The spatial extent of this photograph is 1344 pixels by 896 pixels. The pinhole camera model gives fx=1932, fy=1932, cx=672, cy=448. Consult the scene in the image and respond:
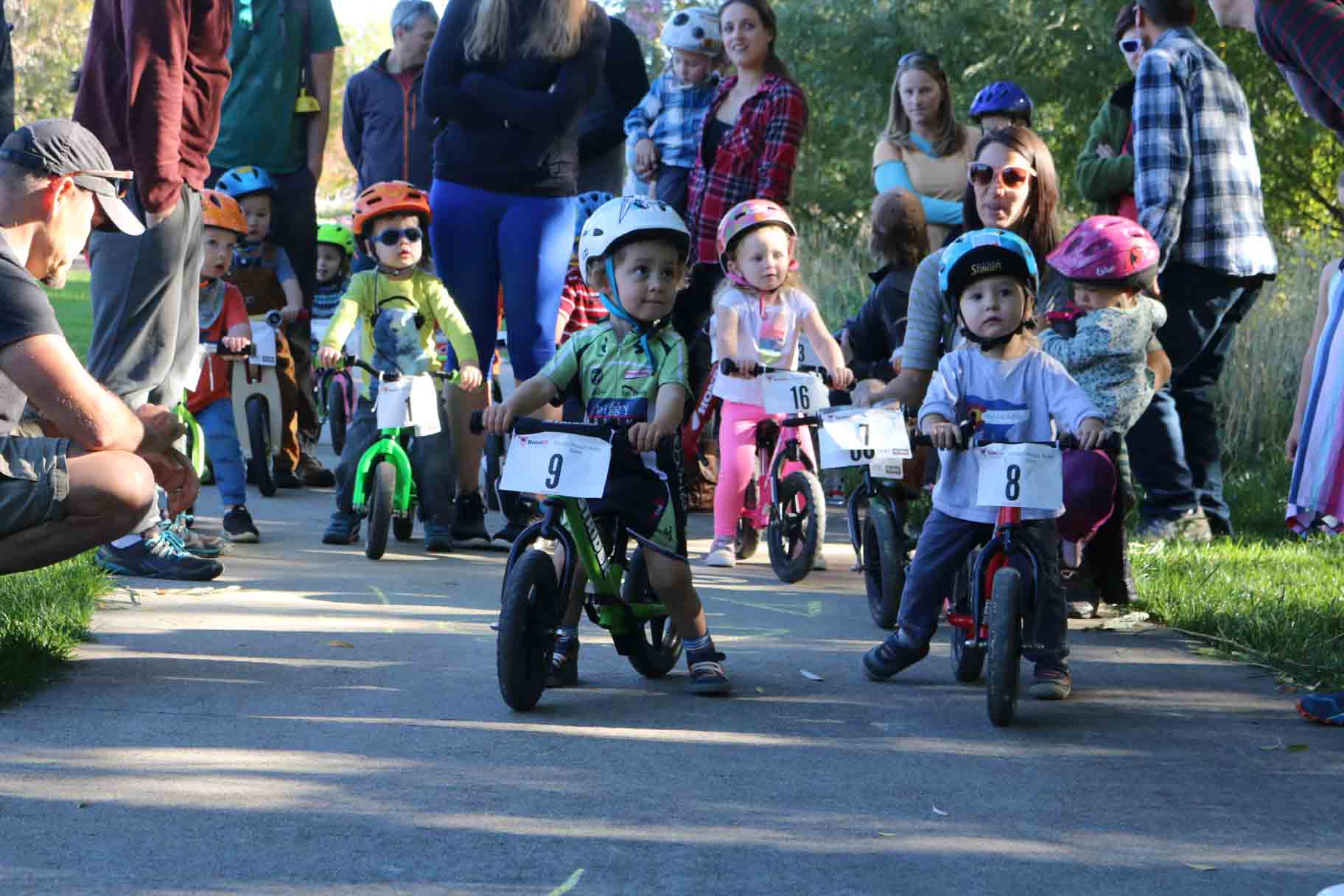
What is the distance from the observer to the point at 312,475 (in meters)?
11.4

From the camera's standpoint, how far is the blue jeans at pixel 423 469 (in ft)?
29.2

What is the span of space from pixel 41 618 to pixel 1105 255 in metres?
3.87

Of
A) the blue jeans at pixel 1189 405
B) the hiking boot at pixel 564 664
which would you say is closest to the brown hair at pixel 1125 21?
the blue jeans at pixel 1189 405

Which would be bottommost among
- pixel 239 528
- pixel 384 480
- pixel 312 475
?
pixel 239 528

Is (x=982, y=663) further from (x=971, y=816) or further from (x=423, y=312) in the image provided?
(x=423, y=312)

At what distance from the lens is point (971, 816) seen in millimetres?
4488

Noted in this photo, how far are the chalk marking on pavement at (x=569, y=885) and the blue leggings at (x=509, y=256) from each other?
16.2ft

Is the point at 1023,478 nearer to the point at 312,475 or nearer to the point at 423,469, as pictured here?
the point at 423,469

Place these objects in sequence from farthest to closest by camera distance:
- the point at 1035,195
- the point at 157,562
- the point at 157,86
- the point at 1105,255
A: the point at 157,562
the point at 1035,195
the point at 157,86
the point at 1105,255

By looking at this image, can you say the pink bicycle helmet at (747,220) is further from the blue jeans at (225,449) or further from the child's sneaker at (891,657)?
the child's sneaker at (891,657)

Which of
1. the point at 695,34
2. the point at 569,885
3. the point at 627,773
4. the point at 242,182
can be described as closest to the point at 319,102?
the point at 242,182

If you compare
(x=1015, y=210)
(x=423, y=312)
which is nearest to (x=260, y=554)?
(x=423, y=312)

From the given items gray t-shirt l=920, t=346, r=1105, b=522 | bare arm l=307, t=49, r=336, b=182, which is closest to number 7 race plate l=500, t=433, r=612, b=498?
gray t-shirt l=920, t=346, r=1105, b=522

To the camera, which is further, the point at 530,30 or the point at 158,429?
the point at 530,30
